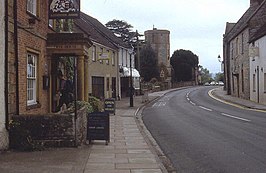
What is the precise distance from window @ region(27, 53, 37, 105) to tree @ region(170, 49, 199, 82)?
89488 mm

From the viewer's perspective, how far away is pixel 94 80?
119ft

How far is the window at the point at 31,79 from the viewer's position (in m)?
12.9

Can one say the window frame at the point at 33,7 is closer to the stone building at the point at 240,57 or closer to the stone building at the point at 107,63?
the stone building at the point at 107,63

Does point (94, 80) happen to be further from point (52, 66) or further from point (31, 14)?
point (31, 14)

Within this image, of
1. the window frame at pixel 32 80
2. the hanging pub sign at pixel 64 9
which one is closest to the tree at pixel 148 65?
the hanging pub sign at pixel 64 9

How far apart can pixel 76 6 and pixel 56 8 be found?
0.82 m

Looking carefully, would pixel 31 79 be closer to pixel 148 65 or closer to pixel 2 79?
pixel 2 79

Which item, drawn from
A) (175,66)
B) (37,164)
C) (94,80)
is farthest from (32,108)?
(175,66)

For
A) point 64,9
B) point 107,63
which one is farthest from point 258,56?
point 64,9

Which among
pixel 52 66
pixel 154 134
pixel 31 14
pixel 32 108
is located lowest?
pixel 154 134

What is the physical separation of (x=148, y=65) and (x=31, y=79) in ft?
233

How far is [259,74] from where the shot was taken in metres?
34.3

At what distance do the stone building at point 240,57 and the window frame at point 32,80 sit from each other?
28879 millimetres

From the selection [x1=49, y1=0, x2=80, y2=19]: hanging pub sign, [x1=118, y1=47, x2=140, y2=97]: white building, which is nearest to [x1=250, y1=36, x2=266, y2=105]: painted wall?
[x1=118, y1=47, x2=140, y2=97]: white building
